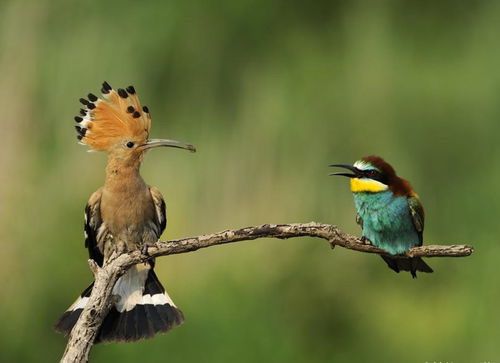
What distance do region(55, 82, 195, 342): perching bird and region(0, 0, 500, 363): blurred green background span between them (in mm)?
2186

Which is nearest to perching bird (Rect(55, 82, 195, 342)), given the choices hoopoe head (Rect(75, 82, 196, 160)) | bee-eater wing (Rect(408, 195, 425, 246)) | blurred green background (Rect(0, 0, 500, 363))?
hoopoe head (Rect(75, 82, 196, 160))

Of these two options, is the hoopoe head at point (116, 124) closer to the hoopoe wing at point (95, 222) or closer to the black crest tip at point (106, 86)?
the black crest tip at point (106, 86)

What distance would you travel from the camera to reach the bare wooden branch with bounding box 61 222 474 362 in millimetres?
2186

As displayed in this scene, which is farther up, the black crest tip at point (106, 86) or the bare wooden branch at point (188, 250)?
the black crest tip at point (106, 86)

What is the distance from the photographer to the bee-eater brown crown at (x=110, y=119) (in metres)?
2.97

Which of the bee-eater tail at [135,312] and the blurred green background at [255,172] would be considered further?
the blurred green background at [255,172]

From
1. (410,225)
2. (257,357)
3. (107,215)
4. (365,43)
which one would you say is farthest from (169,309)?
(365,43)

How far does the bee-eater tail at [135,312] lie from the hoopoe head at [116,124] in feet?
1.31

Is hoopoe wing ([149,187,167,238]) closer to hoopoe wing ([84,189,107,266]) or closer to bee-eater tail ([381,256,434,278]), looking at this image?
hoopoe wing ([84,189,107,266])

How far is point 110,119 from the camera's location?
118 inches

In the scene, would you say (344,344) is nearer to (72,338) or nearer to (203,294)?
(203,294)

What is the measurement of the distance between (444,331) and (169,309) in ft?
10.9

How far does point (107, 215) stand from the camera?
3139mm

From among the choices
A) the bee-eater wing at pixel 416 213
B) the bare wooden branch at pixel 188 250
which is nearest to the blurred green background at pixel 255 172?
the bee-eater wing at pixel 416 213
